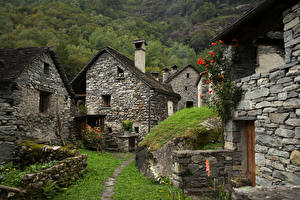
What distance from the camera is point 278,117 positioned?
165 inches

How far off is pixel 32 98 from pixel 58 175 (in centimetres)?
559

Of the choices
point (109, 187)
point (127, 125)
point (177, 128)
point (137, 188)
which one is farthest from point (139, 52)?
point (137, 188)

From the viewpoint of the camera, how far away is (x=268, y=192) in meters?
2.27

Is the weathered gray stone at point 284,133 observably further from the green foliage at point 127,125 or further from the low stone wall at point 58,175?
the green foliage at point 127,125

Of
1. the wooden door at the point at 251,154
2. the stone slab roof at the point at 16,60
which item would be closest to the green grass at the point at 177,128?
the wooden door at the point at 251,154

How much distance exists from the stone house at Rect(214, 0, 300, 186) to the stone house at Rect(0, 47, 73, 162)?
868 centimetres

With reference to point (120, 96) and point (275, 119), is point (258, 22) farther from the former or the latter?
point (120, 96)

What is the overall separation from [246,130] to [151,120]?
853 cm

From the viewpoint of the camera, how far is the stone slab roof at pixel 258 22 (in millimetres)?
4305

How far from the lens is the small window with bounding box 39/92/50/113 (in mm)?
11000

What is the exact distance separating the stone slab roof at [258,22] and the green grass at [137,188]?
466cm

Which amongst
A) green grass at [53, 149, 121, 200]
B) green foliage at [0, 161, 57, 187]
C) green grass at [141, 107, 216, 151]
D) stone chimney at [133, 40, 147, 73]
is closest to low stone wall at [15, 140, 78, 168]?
green foliage at [0, 161, 57, 187]

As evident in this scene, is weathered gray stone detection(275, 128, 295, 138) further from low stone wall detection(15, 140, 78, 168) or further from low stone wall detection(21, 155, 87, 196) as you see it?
low stone wall detection(15, 140, 78, 168)

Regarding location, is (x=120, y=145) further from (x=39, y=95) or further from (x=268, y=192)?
(x=268, y=192)
